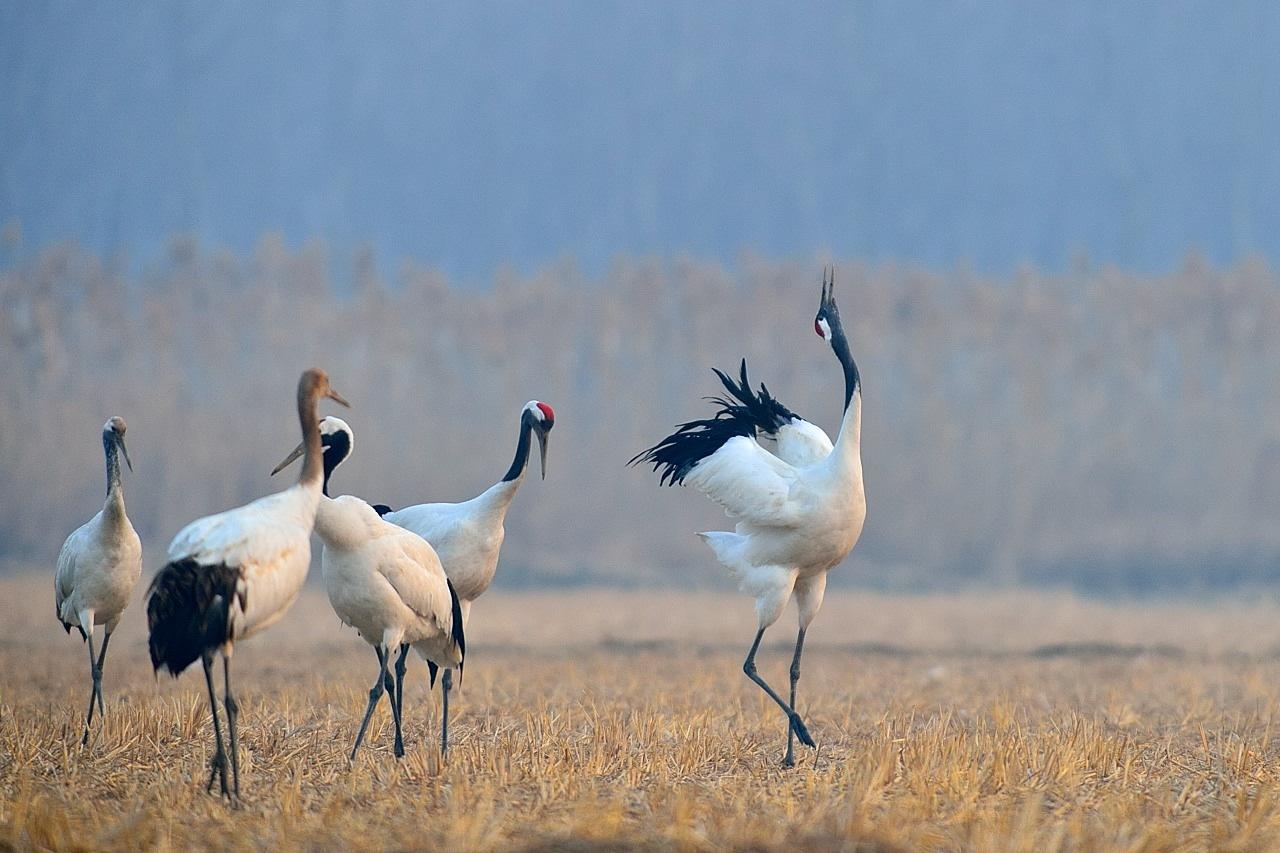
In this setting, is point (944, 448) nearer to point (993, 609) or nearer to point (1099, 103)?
point (993, 609)

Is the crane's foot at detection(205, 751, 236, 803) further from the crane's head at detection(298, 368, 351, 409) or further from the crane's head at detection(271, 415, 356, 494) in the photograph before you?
the crane's head at detection(271, 415, 356, 494)

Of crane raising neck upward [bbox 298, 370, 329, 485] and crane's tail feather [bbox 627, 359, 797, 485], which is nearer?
crane raising neck upward [bbox 298, 370, 329, 485]

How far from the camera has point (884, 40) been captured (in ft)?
294

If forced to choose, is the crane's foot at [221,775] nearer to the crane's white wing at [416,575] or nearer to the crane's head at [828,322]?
the crane's white wing at [416,575]

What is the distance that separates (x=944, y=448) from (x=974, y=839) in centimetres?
2715

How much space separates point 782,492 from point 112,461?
3.94 metres

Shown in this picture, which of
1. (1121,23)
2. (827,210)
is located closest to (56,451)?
(827,210)

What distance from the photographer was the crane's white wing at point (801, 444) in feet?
29.0

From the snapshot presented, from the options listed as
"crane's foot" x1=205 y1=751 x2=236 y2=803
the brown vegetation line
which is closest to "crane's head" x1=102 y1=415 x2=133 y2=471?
"crane's foot" x1=205 y1=751 x2=236 y2=803

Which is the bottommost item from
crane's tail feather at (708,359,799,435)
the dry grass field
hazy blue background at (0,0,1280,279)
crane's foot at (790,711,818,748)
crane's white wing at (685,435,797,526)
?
the dry grass field

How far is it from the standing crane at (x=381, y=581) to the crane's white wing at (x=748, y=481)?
156cm

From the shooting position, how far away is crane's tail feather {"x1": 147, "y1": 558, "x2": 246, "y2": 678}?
6.07 meters

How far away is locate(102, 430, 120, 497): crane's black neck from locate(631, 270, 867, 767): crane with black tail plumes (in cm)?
302

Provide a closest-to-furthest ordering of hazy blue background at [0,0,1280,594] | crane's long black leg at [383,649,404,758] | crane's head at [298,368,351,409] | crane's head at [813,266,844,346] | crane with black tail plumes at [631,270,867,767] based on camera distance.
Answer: crane's head at [298,368,351,409]
crane's long black leg at [383,649,404,758]
crane with black tail plumes at [631,270,867,767]
crane's head at [813,266,844,346]
hazy blue background at [0,0,1280,594]
